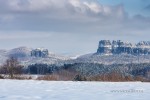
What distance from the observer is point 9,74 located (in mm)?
51938

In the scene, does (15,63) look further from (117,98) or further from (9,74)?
(117,98)

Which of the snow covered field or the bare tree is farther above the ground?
the bare tree

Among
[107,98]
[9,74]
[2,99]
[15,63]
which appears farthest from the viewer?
[15,63]

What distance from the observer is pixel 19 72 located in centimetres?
5447

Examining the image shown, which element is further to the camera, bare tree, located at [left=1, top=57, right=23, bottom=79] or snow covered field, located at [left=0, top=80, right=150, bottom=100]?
bare tree, located at [left=1, top=57, right=23, bottom=79]

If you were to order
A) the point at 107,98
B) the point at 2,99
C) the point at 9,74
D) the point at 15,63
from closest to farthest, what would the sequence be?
the point at 2,99 < the point at 107,98 < the point at 9,74 < the point at 15,63

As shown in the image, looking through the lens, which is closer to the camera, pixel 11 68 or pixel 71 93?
pixel 71 93

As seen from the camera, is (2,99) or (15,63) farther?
(15,63)

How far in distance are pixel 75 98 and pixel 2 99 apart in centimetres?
287

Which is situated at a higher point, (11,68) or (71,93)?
(11,68)

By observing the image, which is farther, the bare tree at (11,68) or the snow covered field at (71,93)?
the bare tree at (11,68)

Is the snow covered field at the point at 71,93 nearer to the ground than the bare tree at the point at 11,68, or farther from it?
nearer to the ground

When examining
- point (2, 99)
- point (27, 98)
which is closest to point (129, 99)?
point (27, 98)

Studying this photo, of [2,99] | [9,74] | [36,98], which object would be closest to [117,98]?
[36,98]
